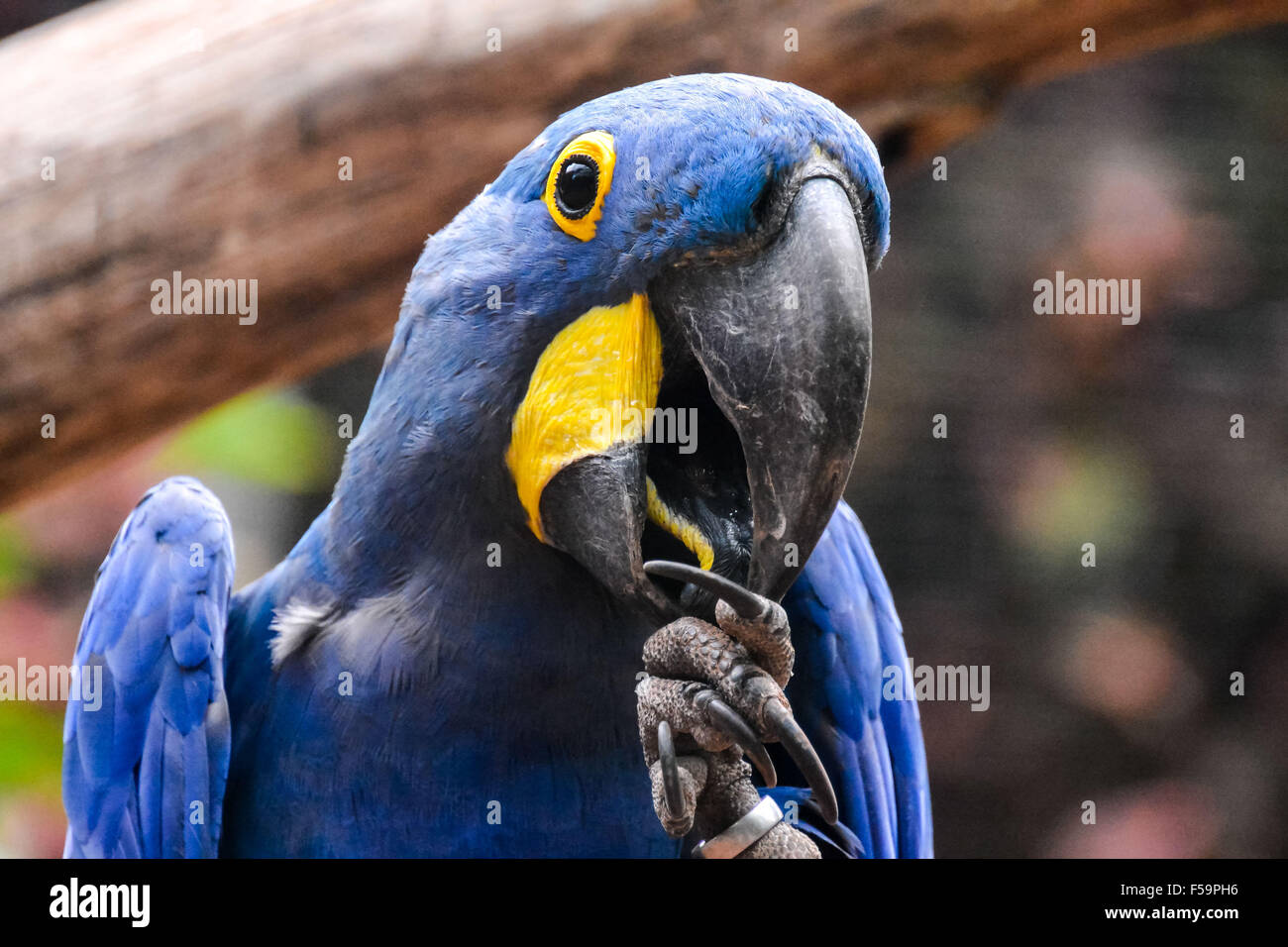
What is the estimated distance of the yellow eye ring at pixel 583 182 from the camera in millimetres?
1246

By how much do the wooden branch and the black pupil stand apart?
612 millimetres

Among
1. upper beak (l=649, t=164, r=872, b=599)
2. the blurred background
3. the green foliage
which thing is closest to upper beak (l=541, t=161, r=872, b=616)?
upper beak (l=649, t=164, r=872, b=599)

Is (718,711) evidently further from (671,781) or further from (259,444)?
(259,444)

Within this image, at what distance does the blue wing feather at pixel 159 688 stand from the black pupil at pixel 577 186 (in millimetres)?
675

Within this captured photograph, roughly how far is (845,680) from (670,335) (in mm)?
666

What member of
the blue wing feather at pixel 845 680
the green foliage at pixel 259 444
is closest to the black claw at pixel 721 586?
the blue wing feather at pixel 845 680

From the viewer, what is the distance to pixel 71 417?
6.04ft

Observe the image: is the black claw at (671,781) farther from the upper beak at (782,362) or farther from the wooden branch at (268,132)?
the wooden branch at (268,132)

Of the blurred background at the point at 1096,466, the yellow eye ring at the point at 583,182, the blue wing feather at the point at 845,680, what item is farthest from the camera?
the blurred background at the point at 1096,466

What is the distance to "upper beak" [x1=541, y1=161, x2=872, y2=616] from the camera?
3.72ft

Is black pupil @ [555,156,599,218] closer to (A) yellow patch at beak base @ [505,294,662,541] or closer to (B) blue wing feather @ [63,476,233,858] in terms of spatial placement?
(A) yellow patch at beak base @ [505,294,662,541]

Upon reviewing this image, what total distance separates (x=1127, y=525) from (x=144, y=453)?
222 centimetres

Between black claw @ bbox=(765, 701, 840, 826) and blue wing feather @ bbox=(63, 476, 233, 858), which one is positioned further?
blue wing feather @ bbox=(63, 476, 233, 858)
